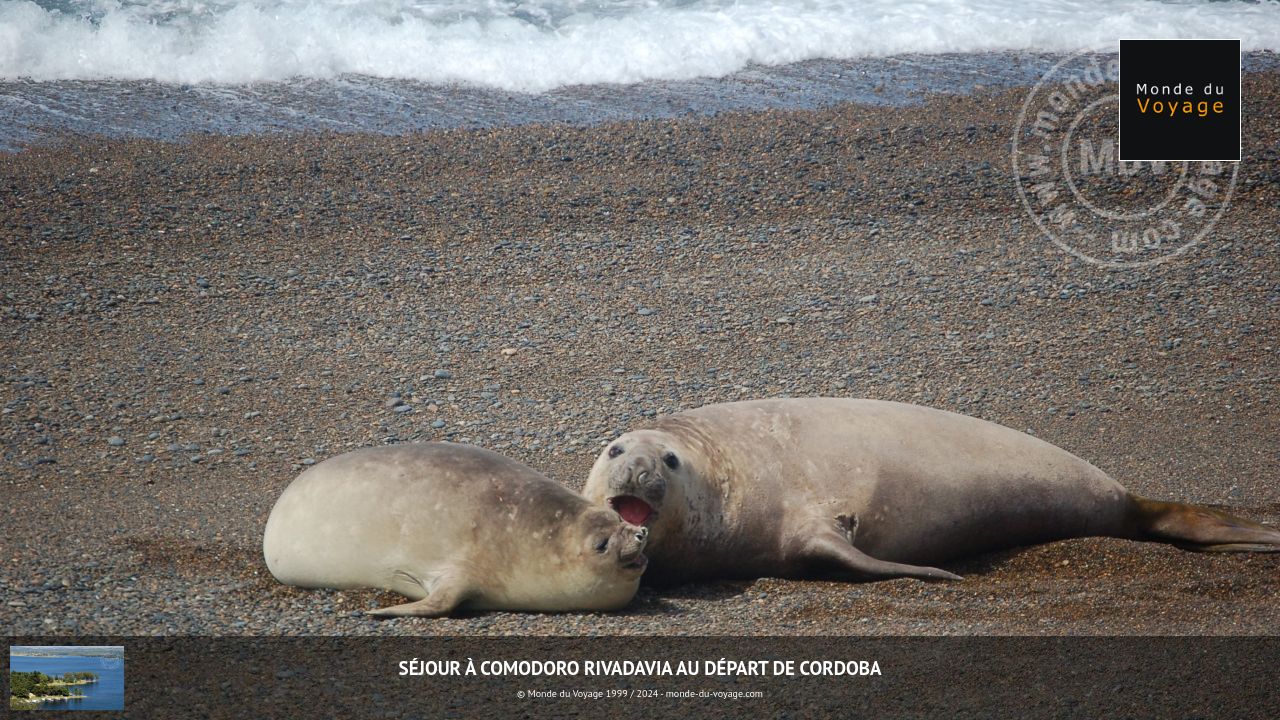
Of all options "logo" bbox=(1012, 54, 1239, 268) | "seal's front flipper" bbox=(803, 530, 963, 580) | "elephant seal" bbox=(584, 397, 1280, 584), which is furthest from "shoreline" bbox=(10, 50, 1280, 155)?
"seal's front flipper" bbox=(803, 530, 963, 580)

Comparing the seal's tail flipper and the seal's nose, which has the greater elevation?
the seal's nose

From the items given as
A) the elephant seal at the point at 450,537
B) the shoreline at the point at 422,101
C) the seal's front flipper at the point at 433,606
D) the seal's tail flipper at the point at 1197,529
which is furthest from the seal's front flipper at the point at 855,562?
the shoreline at the point at 422,101

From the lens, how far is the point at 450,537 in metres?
4.16

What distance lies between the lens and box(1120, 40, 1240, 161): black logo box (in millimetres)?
9844

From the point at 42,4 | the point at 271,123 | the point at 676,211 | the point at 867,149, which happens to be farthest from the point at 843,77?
the point at 42,4

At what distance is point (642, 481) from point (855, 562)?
808mm

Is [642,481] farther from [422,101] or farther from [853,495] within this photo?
[422,101]

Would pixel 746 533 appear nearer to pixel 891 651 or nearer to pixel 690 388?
pixel 891 651

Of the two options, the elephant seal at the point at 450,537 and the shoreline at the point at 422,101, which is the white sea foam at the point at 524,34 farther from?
the elephant seal at the point at 450,537

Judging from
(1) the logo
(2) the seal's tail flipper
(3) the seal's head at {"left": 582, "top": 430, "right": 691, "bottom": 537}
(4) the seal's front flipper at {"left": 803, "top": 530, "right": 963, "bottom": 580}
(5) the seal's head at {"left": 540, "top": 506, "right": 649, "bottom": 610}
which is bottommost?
(2) the seal's tail flipper

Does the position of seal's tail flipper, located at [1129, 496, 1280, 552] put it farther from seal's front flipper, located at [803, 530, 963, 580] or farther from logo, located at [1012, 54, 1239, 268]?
logo, located at [1012, 54, 1239, 268]

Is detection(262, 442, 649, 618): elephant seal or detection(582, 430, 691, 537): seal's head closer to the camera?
detection(262, 442, 649, 618): elephant seal

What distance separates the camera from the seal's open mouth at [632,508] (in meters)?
4.33

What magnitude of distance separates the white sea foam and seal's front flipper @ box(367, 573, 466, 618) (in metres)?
9.28
